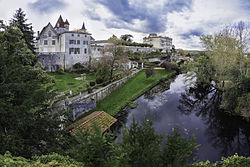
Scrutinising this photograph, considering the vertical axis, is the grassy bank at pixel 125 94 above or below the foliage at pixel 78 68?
below

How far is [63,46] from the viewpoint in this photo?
35.0m

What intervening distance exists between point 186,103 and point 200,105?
2.01 m

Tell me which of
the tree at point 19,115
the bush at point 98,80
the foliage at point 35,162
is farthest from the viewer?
the bush at point 98,80

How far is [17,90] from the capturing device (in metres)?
7.56

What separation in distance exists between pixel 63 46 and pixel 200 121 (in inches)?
1283

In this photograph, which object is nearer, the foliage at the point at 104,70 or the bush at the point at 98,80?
the bush at the point at 98,80

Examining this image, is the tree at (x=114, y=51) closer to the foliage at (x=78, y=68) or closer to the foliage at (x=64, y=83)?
the foliage at (x=64, y=83)

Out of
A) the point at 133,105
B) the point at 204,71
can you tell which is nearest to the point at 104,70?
the point at 133,105

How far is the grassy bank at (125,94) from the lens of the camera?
18.7 meters

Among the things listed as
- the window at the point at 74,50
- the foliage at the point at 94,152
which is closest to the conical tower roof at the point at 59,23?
the window at the point at 74,50

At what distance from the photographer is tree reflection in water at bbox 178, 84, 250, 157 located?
509 inches

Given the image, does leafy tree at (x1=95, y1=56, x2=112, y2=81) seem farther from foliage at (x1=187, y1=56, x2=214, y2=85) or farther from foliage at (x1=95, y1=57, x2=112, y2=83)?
foliage at (x1=187, y1=56, x2=214, y2=85)

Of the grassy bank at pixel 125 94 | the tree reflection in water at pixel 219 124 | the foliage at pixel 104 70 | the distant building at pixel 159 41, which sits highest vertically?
the distant building at pixel 159 41

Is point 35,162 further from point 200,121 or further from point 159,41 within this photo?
point 159,41
